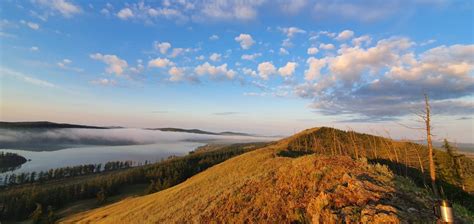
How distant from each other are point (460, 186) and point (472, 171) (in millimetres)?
23733

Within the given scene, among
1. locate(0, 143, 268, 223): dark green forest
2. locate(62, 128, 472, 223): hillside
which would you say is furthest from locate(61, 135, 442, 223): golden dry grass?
locate(0, 143, 268, 223): dark green forest

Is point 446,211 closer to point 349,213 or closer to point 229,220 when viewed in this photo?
point 349,213

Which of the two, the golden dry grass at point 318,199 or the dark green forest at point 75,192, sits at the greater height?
the golden dry grass at point 318,199

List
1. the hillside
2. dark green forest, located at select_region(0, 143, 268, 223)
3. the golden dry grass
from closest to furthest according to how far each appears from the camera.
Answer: the hillside, the golden dry grass, dark green forest, located at select_region(0, 143, 268, 223)

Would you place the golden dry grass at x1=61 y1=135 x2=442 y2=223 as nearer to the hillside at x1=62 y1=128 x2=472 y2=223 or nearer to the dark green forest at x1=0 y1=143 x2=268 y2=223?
the hillside at x1=62 y1=128 x2=472 y2=223

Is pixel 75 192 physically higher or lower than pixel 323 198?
lower

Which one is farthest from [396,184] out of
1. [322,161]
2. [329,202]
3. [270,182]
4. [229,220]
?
[229,220]

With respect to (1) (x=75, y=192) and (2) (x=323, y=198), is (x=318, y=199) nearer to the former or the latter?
(2) (x=323, y=198)

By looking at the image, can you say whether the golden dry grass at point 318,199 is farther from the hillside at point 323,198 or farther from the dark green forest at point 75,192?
the dark green forest at point 75,192

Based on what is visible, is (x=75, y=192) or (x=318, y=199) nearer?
(x=318, y=199)

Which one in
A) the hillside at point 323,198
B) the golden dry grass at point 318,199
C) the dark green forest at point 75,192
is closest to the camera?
the hillside at point 323,198

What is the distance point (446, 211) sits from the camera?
24.6 ft

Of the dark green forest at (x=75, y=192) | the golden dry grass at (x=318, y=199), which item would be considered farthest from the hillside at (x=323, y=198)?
the dark green forest at (x=75, y=192)

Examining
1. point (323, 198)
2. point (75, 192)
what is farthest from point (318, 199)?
point (75, 192)
